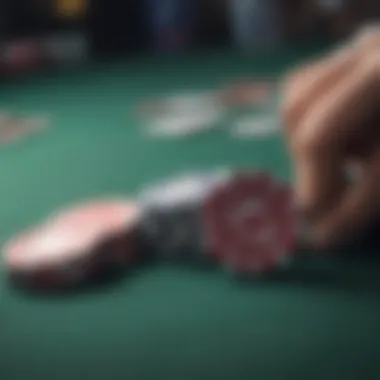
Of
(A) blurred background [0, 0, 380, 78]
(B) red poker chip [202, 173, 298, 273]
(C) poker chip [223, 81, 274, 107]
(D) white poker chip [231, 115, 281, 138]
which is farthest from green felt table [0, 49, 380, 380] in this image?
(A) blurred background [0, 0, 380, 78]

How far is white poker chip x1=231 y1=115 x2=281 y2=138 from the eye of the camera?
1.59m

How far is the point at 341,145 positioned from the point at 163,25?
1396mm

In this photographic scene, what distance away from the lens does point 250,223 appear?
106 cm

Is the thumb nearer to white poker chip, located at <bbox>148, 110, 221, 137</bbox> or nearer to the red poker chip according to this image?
the red poker chip

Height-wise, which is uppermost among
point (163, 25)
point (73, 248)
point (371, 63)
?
point (163, 25)

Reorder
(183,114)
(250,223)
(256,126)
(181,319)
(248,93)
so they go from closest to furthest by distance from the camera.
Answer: (181,319)
(250,223)
(256,126)
(183,114)
(248,93)

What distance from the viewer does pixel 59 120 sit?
1805 millimetres

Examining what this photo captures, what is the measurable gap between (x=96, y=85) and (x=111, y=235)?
3.34 ft

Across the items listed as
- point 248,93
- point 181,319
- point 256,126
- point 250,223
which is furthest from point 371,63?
point 248,93

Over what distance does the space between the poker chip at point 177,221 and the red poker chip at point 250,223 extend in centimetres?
1

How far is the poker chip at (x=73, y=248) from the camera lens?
104 cm

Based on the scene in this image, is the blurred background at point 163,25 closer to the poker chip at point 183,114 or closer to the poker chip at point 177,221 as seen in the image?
the poker chip at point 183,114

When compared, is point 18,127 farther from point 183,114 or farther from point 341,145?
point 341,145

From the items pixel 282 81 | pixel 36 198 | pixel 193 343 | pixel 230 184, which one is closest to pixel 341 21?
pixel 282 81
